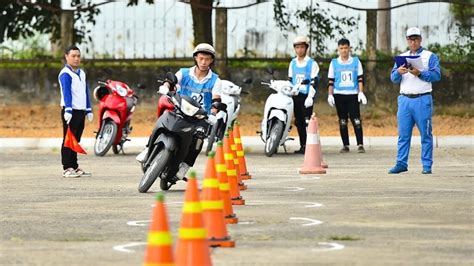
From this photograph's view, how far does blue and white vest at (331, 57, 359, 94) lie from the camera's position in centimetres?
2708

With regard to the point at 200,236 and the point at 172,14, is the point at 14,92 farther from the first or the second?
the point at 200,236

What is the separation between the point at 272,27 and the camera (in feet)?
116

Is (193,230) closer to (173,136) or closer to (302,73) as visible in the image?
(173,136)

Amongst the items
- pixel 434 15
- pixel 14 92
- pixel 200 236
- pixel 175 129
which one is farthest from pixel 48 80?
pixel 200 236

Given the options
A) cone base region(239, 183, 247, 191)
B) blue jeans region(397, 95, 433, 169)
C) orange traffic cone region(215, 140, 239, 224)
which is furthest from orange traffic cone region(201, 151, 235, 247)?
blue jeans region(397, 95, 433, 169)

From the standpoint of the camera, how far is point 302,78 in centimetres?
2694

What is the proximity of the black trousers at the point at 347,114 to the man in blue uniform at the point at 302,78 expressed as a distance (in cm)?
54

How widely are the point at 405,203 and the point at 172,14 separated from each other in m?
20.4

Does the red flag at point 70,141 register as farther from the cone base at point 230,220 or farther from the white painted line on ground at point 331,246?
the white painted line on ground at point 331,246

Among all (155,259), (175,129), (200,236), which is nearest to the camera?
(155,259)

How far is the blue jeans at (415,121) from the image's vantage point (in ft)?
69.1

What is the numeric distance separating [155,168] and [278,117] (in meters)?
8.77

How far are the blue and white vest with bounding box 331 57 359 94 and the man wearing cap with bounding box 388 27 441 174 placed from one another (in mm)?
5723

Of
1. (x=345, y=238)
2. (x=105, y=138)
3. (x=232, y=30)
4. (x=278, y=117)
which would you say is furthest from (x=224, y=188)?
(x=232, y=30)
